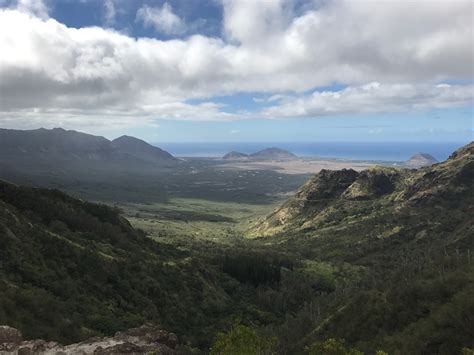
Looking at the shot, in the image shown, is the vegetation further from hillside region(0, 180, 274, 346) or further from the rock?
the rock

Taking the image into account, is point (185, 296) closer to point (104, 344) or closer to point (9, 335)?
point (104, 344)

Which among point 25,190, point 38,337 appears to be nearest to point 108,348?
point 38,337

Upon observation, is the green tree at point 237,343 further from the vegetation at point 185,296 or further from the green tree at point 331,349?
the green tree at point 331,349

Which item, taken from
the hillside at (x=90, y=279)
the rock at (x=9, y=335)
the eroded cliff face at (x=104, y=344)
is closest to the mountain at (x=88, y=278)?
the hillside at (x=90, y=279)

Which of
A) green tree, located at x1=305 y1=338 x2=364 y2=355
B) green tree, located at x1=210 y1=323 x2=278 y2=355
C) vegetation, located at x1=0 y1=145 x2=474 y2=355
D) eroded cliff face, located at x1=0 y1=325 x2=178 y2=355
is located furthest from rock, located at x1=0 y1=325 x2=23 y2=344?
green tree, located at x1=305 y1=338 x2=364 y2=355

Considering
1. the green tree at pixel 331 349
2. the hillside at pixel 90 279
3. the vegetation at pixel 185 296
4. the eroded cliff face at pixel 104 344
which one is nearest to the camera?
the green tree at pixel 331 349

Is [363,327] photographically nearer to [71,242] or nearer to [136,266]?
[136,266]

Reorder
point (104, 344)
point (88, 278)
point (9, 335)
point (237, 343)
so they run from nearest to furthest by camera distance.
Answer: point (237, 343) → point (9, 335) → point (104, 344) → point (88, 278)

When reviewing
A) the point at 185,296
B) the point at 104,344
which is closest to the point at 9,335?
the point at 104,344
